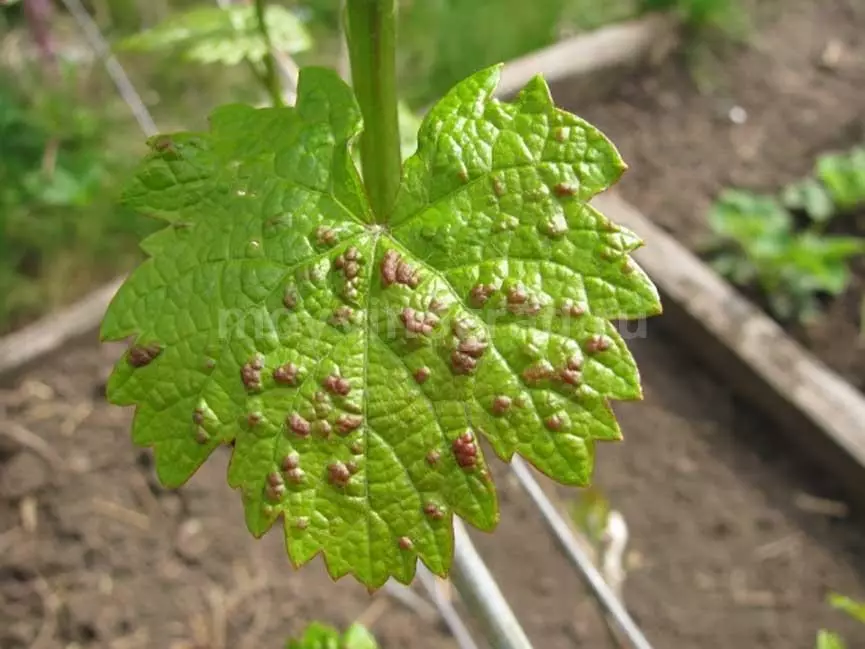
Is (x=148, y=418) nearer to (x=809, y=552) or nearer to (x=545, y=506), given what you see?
(x=545, y=506)

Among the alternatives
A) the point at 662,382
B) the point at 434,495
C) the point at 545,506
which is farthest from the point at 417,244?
the point at 662,382

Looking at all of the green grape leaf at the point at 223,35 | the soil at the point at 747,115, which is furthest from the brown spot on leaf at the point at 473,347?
the soil at the point at 747,115

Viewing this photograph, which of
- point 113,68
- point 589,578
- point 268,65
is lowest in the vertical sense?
point 589,578

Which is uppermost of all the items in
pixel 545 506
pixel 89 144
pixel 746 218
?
pixel 89 144

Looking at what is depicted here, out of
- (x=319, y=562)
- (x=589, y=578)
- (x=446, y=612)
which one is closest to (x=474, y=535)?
(x=319, y=562)

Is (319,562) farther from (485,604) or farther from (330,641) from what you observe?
(485,604)

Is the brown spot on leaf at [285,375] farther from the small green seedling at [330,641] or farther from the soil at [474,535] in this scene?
the soil at [474,535]

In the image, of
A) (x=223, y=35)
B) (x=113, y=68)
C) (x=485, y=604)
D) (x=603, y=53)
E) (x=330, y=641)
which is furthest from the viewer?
(x=603, y=53)
